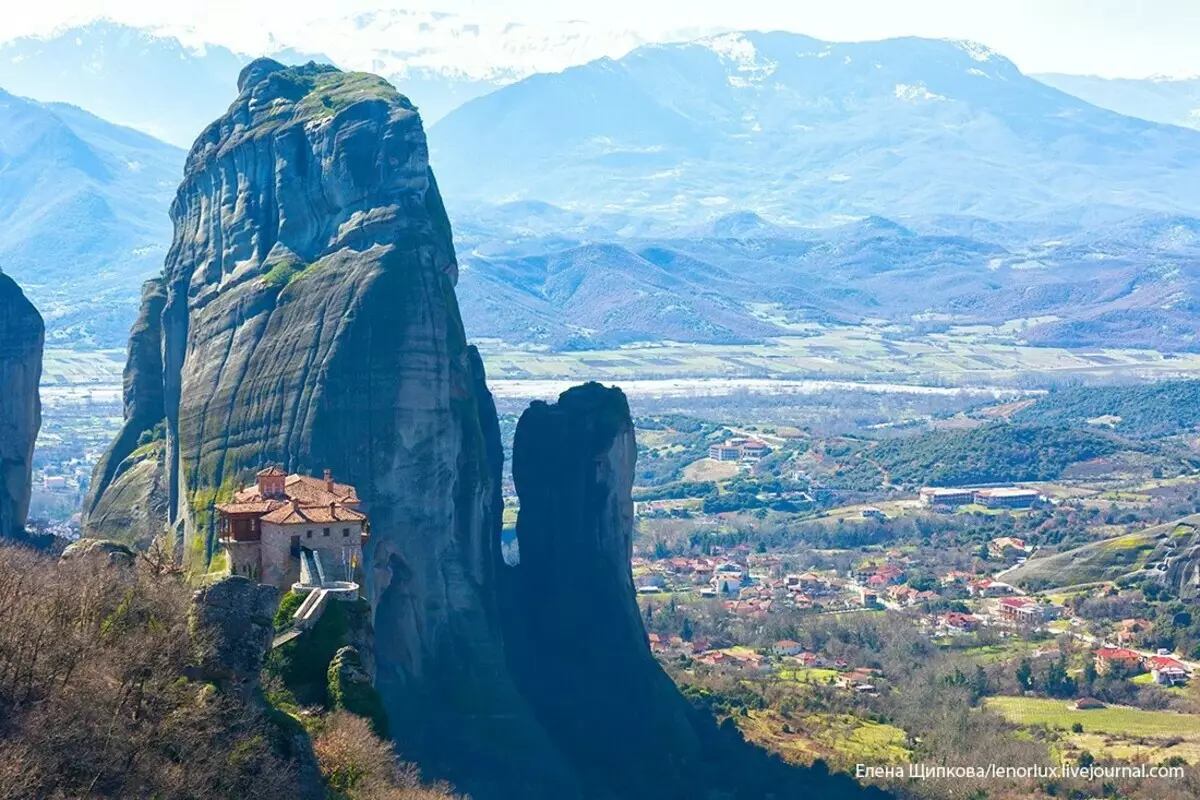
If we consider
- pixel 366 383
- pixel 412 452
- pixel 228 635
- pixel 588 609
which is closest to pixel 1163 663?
pixel 588 609

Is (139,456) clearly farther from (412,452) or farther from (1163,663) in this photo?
(1163,663)

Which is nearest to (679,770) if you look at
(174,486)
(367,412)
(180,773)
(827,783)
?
(827,783)

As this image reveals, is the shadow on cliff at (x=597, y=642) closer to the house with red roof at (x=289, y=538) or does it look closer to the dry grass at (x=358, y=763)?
the house with red roof at (x=289, y=538)

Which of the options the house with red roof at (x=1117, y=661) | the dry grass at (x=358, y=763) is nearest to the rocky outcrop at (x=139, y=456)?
the dry grass at (x=358, y=763)

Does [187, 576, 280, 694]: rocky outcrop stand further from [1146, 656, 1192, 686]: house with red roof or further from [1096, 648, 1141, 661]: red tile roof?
[1096, 648, 1141, 661]: red tile roof

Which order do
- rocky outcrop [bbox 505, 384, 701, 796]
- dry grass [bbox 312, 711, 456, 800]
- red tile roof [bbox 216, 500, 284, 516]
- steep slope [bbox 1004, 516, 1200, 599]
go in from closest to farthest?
dry grass [bbox 312, 711, 456, 800] → red tile roof [bbox 216, 500, 284, 516] → rocky outcrop [bbox 505, 384, 701, 796] → steep slope [bbox 1004, 516, 1200, 599]

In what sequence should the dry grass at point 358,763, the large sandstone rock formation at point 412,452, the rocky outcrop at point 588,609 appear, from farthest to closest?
the rocky outcrop at point 588,609
the large sandstone rock formation at point 412,452
the dry grass at point 358,763

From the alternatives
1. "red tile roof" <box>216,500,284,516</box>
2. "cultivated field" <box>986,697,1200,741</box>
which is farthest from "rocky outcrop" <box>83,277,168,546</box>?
"cultivated field" <box>986,697,1200,741</box>
